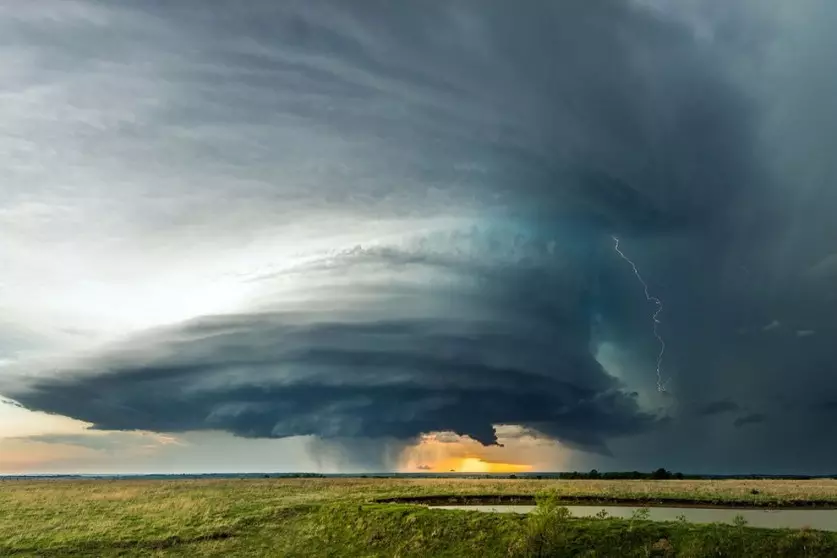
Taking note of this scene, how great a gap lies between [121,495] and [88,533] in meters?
34.5

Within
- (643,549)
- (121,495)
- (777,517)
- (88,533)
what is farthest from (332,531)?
(121,495)

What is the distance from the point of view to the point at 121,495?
81.5 metres

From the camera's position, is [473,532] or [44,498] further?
[44,498]

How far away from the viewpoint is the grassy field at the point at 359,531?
31406 mm

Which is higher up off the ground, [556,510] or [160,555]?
[556,510]

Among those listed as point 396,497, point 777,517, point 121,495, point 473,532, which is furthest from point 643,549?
point 121,495

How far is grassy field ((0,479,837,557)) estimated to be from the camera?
3141 centimetres

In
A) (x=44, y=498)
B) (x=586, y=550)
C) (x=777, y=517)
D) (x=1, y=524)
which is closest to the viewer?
(x=586, y=550)

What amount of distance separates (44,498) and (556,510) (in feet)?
234

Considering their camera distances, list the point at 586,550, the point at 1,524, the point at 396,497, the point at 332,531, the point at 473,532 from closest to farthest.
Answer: the point at 586,550 → the point at 473,532 → the point at 332,531 → the point at 1,524 → the point at 396,497

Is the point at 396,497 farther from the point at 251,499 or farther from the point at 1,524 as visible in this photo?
the point at 1,524

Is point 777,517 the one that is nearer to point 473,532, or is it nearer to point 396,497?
point 473,532

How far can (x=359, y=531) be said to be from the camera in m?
44.9

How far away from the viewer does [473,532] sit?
38.7 metres
